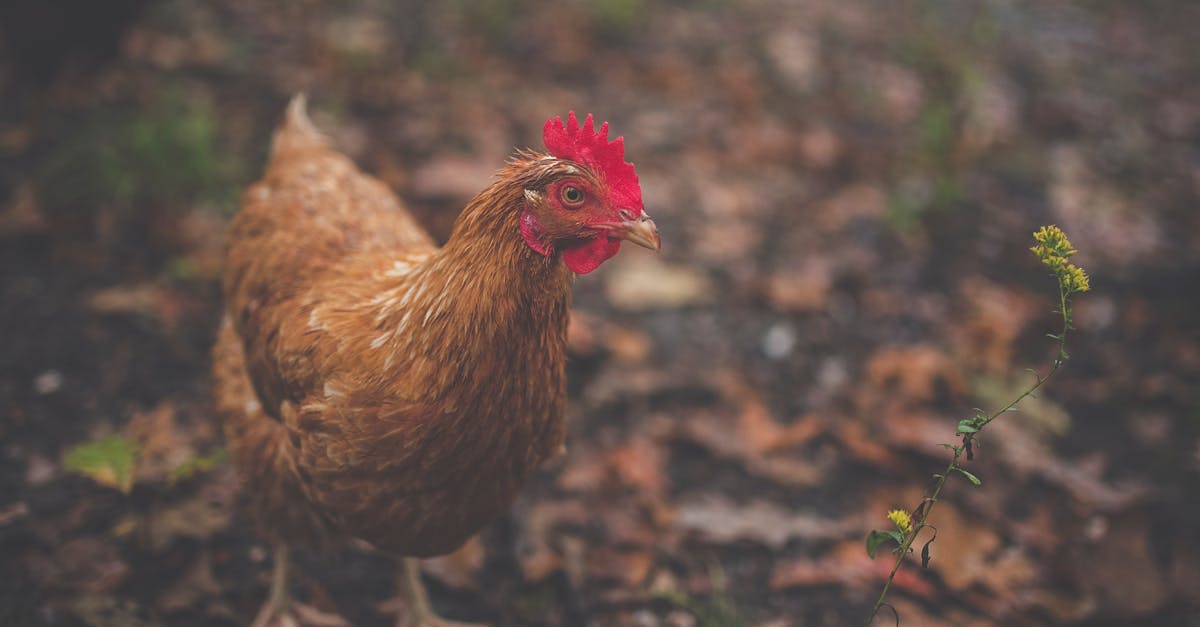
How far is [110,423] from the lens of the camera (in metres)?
2.92

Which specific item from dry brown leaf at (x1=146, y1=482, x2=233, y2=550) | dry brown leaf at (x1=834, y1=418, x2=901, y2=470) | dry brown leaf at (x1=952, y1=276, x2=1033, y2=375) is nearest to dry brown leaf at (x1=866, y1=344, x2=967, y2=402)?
dry brown leaf at (x1=952, y1=276, x2=1033, y2=375)

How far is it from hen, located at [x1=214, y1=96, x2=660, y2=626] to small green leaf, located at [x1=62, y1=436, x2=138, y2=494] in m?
0.34

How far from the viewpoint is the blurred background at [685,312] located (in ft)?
8.98

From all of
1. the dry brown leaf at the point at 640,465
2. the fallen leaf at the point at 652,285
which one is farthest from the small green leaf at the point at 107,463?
the fallen leaf at the point at 652,285

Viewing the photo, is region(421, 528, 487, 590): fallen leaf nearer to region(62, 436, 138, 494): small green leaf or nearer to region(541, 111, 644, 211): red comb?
region(62, 436, 138, 494): small green leaf

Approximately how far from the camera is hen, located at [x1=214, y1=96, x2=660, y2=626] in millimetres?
1833

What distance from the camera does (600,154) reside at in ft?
6.01

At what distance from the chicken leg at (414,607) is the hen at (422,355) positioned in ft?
1.14

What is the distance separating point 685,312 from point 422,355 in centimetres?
221

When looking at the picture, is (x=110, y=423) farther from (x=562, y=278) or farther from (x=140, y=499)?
(x=562, y=278)

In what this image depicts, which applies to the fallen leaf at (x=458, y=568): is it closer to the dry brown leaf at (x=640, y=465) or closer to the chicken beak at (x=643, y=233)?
the dry brown leaf at (x=640, y=465)

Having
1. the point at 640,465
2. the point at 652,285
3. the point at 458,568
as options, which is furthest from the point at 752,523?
the point at 652,285

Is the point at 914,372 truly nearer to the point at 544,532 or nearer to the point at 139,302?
the point at 544,532

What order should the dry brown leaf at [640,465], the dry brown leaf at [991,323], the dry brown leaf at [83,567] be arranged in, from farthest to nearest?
the dry brown leaf at [991,323], the dry brown leaf at [640,465], the dry brown leaf at [83,567]
